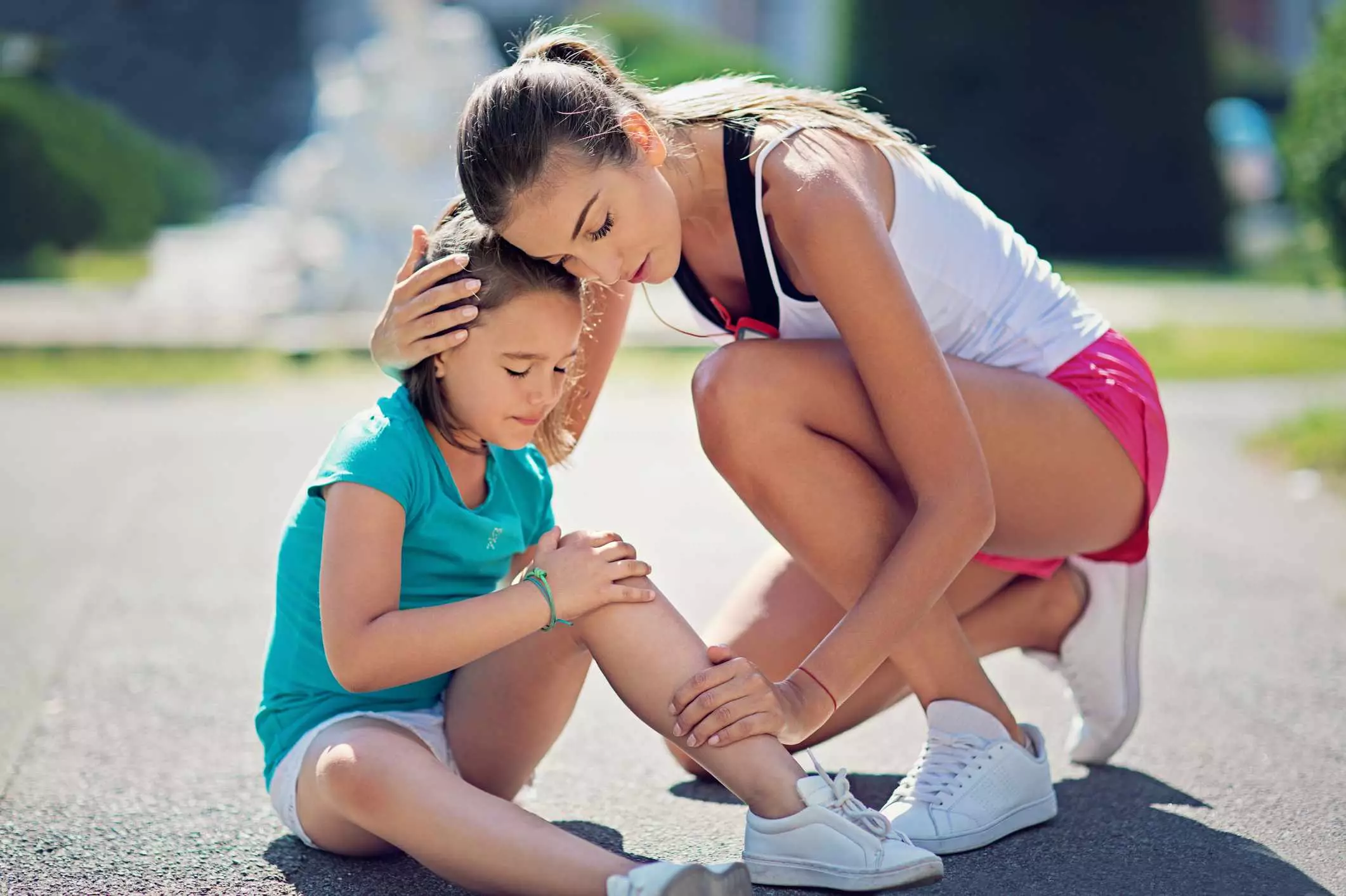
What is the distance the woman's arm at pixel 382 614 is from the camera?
1.88 meters

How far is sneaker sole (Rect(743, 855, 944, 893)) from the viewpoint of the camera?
184cm

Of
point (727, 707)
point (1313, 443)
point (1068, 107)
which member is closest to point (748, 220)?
point (727, 707)

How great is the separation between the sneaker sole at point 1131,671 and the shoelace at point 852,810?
69 cm

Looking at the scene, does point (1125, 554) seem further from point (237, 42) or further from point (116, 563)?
point (237, 42)

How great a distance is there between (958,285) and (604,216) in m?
0.63

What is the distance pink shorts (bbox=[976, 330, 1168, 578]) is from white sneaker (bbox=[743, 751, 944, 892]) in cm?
68

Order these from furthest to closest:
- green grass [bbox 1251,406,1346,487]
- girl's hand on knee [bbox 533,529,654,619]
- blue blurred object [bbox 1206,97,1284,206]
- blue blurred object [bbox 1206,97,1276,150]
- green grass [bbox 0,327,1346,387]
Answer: blue blurred object [bbox 1206,97,1276,150] → blue blurred object [bbox 1206,97,1284,206] → green grass [bbox 0,327,1346,387] → green grass [bbox 1251,406,1346,487] → girl's hand on knee [bbox 533,529,654,619]

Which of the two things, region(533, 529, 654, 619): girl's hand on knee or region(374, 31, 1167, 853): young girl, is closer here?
region(533, 529, 654, 619): girl's hand on knee

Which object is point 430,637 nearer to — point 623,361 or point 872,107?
point 623,361

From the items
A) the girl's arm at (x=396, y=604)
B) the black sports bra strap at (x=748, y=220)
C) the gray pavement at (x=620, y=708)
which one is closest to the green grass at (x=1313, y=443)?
the gray pavement at (x=620, y=708)

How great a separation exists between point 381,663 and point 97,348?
24.3 feet

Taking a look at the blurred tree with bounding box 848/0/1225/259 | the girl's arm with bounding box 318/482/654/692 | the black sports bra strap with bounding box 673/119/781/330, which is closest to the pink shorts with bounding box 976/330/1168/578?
the black sports bra strap with bounding box 673/119/781/330

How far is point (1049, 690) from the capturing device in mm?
2963

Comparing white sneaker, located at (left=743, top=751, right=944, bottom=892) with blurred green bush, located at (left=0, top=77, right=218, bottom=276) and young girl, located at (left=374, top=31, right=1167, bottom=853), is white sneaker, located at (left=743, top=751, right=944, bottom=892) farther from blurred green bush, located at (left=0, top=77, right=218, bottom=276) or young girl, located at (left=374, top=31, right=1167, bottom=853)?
blurred green bush, located at (left=0, top=77, right=218, bottom=276)
